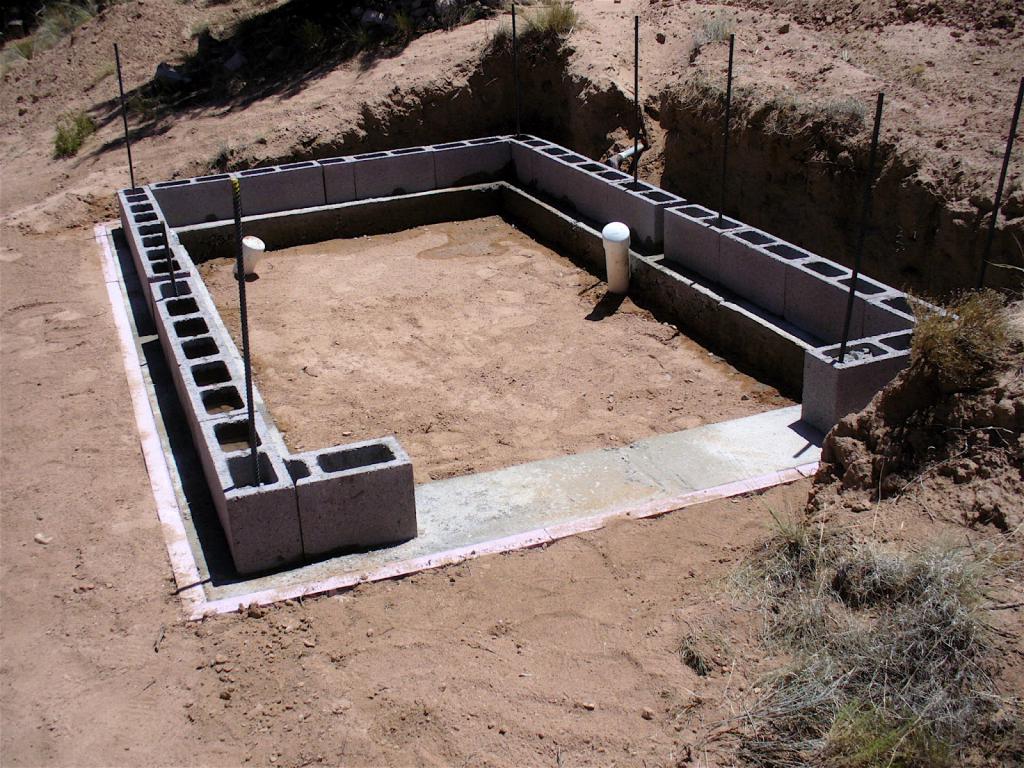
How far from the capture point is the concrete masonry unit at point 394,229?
566cm

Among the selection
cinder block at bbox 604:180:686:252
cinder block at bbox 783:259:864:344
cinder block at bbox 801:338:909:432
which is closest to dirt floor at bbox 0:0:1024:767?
cinder block at bbox 801:338:909:432

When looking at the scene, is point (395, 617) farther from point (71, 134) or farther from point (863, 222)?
point (71, 134)

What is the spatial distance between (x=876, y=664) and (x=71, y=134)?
14.3 m

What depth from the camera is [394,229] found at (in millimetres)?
12164

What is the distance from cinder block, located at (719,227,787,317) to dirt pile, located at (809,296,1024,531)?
2.70m

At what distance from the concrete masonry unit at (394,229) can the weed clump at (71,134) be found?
4.14 metres

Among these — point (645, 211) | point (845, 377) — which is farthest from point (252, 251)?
point (845, 377)

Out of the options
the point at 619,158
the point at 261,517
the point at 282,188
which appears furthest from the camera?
the point at 282,188

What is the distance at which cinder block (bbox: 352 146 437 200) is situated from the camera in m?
12.2

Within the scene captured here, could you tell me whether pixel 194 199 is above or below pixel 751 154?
below

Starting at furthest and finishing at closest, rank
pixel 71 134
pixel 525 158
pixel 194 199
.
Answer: pixel 71 134 < pixel 525 158 < pixel 194 199

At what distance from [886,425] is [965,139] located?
470cm

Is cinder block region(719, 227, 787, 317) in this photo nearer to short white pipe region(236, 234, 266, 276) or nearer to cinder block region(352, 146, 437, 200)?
short white pipe region(236, 234, 266, 276)

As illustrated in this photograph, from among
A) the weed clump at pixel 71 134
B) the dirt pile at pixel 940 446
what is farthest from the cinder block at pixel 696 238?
the weed clump at pixel 71 134
